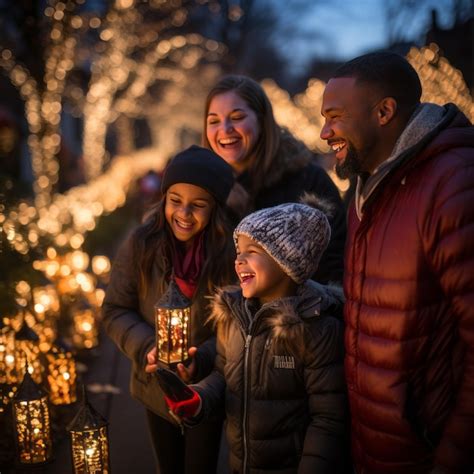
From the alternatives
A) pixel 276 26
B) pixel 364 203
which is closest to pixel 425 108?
pixel 364 203

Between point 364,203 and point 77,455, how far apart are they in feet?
6.63

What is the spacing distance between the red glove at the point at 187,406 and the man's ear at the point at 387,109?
1.37 metres

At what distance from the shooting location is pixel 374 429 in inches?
83.6

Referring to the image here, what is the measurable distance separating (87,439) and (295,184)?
6.09 ft

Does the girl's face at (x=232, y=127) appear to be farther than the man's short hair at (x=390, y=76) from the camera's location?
Yes

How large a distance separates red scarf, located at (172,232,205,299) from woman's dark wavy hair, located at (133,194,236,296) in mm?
26

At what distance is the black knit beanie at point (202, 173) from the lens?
9.66 feet

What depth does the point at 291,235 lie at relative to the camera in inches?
99.9

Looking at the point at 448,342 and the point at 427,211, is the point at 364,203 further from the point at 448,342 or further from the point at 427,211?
the point at 448,342

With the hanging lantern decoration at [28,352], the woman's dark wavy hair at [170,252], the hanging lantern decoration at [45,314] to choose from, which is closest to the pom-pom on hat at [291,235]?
the woman's dark wavy hair at [170,252]

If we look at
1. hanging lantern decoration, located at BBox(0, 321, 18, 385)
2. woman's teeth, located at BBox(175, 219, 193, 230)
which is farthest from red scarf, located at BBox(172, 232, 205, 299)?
hanging lantern decoration, located at BBox(0, 321, 18, 385)

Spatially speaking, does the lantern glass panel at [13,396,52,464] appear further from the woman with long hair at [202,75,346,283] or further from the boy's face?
the woman with long hair at [202,75,346,283]

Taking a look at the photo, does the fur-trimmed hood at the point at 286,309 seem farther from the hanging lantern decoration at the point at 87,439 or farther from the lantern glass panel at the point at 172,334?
the hanging lantern decoration at the point at 87,439

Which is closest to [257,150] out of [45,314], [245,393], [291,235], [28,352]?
[291,235]
